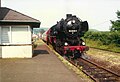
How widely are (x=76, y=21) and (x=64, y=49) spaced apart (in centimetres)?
247

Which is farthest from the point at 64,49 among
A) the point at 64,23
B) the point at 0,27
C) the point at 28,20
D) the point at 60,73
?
the point at 60,73

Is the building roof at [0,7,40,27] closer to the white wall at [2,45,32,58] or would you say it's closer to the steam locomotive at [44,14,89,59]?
the white wall at [2,45,32,58]

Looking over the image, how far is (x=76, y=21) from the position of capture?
21.4m

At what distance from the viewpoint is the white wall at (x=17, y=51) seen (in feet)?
61.2

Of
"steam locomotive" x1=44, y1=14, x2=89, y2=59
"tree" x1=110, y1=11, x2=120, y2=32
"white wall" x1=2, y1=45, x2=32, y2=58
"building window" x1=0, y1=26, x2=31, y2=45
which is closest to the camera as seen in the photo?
"white wall" x1=2, y1=45, x2=32, y2=58

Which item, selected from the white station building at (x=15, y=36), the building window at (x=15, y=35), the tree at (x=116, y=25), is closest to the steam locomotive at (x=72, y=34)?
the white station building at (x=15, y=36)

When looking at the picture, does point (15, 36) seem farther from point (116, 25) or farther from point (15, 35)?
point (116, 25)

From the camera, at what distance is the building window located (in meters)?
19.1

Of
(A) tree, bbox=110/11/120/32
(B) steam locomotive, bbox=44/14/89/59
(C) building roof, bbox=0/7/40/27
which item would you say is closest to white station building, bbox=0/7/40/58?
(C) building roof, bbox=0/7/40/27

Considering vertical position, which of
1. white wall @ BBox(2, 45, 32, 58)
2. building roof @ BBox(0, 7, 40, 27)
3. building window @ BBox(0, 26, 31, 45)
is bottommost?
white wall @ BBox(2, 45, 32, 58)

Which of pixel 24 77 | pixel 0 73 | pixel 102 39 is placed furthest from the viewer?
pixel 102 39

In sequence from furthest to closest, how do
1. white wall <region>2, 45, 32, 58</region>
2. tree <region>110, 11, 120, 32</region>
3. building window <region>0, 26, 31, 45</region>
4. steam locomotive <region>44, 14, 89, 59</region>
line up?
tree <region>110, 11, 120, 32</region> → steam locomotive <region>44, 14, 89, 59</region> → building window <region>0, 26, 31, 45</region> → white wall <region>2, 45, 32, 58</region>

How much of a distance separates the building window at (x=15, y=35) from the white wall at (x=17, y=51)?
60 cm

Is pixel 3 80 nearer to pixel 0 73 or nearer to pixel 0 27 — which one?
pixel 0 73
